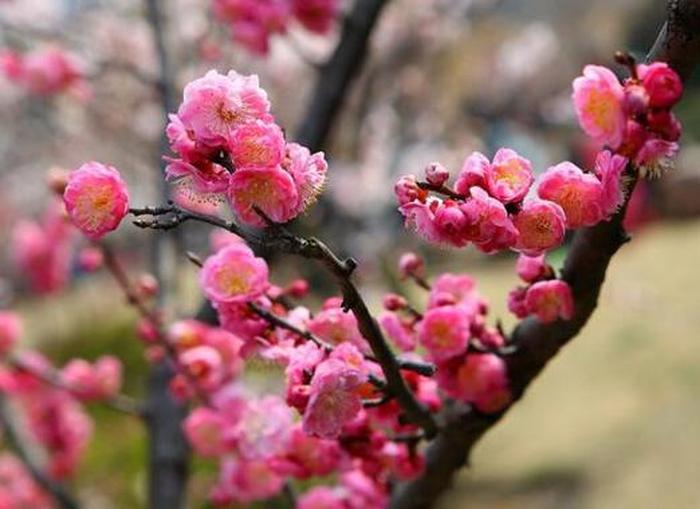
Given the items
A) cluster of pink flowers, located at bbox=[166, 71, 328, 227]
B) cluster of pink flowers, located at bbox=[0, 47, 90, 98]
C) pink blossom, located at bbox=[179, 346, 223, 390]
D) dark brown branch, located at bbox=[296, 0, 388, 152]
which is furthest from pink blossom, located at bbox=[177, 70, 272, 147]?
cluster of pink flowers, located at bbox=[0, 47, 90, 98]

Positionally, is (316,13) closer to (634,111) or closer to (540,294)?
(540,294)

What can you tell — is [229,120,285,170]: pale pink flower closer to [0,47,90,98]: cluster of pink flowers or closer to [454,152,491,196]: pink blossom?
[454,152,491,196]: pink blossom

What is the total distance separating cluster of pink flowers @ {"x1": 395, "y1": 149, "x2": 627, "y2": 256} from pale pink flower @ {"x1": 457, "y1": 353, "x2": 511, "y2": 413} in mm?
291

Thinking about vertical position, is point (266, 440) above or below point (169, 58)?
below

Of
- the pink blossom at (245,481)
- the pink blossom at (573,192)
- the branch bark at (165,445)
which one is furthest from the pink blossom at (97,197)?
the branch bark at (165,445)

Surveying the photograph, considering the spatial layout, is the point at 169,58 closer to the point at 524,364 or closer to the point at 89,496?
the point at 524,364

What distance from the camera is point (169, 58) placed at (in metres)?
2.35

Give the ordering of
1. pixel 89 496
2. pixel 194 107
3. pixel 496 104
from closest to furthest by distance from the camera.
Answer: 1. pixel 194 107
2. pixel 89 496
3. pixel 496 104

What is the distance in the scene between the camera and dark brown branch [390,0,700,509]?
799mm

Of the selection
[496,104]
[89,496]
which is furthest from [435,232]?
[496,104]

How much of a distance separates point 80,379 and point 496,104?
9.44 meters

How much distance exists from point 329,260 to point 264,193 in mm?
74

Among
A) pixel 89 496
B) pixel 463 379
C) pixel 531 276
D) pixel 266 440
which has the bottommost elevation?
pixel 89 496

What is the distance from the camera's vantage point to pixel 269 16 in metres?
1.90
